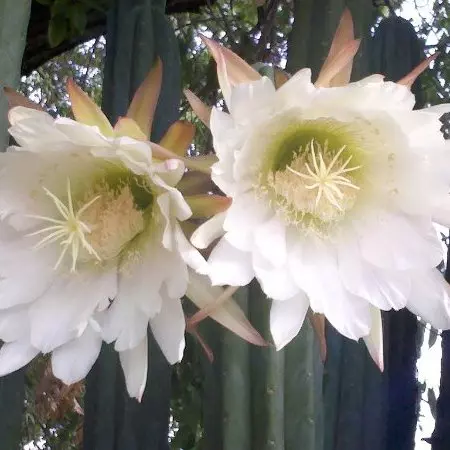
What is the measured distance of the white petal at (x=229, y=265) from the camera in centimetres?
38

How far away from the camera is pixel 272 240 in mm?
423

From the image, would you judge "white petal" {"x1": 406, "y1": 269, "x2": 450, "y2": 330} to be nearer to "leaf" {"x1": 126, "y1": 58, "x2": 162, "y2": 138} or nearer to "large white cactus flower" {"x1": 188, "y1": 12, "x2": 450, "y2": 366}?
"large white cactus flower" {"x1": 188, "y1": 12, "x2": 450, "y2": 366}

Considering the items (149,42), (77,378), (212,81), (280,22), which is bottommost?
(77,378)

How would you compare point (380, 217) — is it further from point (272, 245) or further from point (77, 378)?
point (77, 378)

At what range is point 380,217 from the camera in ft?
1.46

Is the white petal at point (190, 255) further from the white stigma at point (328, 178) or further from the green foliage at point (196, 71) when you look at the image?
the green foliage at point (196, 71)

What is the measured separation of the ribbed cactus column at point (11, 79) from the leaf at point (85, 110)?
0.70ft

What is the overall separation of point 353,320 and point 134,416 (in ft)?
1.22

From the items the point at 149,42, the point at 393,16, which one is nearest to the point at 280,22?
the point at 393,16

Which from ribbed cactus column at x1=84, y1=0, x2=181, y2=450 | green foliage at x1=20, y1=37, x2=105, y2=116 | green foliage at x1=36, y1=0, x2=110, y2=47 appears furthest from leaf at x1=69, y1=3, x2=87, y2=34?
green foliage at x1=20, y1=37, x2=105, y2=116

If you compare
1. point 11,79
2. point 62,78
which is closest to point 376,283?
point 11,79

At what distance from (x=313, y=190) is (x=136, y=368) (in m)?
0.15

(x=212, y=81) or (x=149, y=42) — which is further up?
(x=212, y=81)

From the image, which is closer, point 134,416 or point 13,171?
point 13,171
